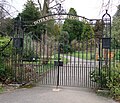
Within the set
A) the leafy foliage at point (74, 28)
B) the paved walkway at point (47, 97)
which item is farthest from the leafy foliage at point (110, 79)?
the leafy foliage at point (74, 28)

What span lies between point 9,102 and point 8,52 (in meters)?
4.41

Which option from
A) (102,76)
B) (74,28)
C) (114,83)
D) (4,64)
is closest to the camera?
(114,83)

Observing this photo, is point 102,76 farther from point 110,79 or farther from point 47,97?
point 47,97

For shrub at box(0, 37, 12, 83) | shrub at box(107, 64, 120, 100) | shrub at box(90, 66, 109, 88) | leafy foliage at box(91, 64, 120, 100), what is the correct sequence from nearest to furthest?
shrub at box(107, 64, 120, 100) < leafy foliage at box(91, 64, 120, 100) < shrub at box(90, 66, 109, 88) < shrub at box(0, 37, 12, 83)

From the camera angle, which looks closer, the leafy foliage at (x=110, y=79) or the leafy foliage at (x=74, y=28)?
the leafy foliage at (x=110, y=79)

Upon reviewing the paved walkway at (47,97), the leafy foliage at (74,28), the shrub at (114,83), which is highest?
the leafy foliage at (74,28)

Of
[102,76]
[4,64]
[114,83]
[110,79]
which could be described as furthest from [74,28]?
[114,83]

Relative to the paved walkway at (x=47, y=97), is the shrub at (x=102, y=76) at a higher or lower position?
higher

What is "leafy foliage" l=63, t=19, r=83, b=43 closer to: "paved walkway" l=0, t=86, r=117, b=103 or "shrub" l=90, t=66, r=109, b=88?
"shrub" l=90, t=66, r=109, b=88

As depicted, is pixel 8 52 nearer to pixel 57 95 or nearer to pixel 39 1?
pixel 57 95

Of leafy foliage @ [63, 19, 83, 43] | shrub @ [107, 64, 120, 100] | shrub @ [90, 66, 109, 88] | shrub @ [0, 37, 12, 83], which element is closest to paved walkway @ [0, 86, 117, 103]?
shrub @ [107, 64, 120, 100]

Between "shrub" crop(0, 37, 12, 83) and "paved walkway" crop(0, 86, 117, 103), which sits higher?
"shrub" crop(0, 37, 12, 83)

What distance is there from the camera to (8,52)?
11266mm

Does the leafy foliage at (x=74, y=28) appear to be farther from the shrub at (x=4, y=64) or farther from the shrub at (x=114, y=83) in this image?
the shrub at (x=114, y=83)
